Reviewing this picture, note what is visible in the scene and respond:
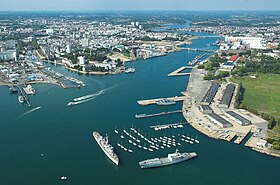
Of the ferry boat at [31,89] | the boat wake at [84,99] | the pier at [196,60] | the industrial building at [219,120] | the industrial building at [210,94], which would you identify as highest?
the pier at [196,60]

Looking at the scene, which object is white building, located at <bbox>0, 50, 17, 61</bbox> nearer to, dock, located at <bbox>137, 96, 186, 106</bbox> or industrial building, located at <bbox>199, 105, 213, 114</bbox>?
dock, located at <bbox>137, 96, 186, 106</bbox>

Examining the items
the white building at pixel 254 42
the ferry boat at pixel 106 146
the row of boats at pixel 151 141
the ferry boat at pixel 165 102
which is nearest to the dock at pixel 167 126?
the row of boats at pixel 151 141

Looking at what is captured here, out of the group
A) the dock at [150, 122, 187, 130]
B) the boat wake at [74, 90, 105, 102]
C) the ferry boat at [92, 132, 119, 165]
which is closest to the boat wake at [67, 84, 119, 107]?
the boat wake at [74, 90, 105, 102]

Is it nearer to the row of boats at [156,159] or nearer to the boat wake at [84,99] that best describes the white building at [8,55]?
the boat wake at [84,99]

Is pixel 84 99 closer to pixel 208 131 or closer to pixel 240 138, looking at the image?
pixel 208 131

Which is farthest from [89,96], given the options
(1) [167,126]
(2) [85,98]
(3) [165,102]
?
(1) [167,126]

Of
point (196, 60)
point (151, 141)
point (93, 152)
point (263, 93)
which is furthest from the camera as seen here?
point (196, 60)

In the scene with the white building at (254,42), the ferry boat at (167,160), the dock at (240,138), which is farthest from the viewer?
the white building at (254,42)
